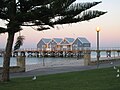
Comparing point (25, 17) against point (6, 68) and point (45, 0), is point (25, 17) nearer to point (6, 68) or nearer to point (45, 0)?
point (45, 0)

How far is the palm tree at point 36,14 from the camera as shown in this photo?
14.4 metres

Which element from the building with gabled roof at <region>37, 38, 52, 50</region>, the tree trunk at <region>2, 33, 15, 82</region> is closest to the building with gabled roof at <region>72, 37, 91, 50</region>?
the building with gabled roof at <region>37, 38, 52, 50</region>

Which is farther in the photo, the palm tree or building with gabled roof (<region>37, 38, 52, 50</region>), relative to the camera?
building with gabled roof (<region>37, 38, 52, 50</region>)

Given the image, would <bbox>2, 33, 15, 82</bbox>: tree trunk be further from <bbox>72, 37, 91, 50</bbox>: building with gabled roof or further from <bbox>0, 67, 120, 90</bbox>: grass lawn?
<bbox>72, 37, 91, 50</bbox>: building with gabled roof

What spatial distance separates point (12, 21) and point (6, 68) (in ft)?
7.50

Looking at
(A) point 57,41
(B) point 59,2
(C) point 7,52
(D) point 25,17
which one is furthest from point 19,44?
(A) point 57,41

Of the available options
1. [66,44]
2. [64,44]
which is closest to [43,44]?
[64,44]

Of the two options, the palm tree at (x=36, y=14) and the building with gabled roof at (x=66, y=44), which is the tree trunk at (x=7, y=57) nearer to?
the palm tree at (x=36, y=14)

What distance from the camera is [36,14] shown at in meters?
14.6

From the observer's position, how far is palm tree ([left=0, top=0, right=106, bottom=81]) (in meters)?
14.4

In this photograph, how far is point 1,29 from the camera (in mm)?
14953

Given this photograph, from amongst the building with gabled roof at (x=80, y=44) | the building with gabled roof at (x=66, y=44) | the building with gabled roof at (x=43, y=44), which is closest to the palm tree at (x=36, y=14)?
the building with gabled roof at (x=80, y=44)

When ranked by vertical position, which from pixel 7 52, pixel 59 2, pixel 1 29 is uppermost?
pixel 59 2

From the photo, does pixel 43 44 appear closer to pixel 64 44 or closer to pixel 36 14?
pixel 64 44
